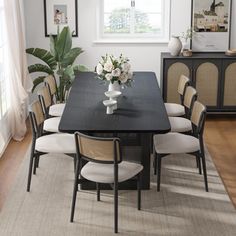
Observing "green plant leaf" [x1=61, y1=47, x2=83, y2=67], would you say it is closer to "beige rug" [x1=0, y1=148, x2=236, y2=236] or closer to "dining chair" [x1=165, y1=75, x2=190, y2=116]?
"dining chair" [x1=165, y1=75, x2=190, y2=116]

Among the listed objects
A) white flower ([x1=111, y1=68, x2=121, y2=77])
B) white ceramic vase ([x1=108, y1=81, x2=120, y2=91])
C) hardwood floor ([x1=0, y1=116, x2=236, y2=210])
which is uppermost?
white flower ([x1=111, y1=68, x2=121, y2=77])

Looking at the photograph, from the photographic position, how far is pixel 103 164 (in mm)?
4445

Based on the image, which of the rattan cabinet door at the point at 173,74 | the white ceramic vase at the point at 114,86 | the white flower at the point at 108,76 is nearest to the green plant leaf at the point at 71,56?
the rattan cabinet door at the point at 173,74

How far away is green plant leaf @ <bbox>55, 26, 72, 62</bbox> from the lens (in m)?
6.87

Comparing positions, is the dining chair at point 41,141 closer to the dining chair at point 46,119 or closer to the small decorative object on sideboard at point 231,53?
the dining chair at point 46,119

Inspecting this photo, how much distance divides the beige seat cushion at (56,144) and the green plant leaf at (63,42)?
2.00 meters

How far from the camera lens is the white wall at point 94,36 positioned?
23.8 feet

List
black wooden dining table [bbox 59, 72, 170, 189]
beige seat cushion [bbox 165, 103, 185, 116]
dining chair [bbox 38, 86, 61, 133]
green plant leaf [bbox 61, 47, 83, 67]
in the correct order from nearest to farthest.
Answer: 1. black wooden dining table [bbox 59, 72, 170, 189]
2. dining chair [bbox 38, 86, 61, 133]
3. beige seat cushion [bbox 165, 103, 185, 116]
4. green plant leaf [bbox 61, 47, 83, 67]

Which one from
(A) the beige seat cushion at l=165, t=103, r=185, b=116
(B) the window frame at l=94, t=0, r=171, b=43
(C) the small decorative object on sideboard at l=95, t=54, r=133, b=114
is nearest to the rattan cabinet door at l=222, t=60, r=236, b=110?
(B) the window frame at l=94, t=0, r=171, b=43

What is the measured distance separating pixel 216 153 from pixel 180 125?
2.39 feet

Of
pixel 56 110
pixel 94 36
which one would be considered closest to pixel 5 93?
pixel 56 110

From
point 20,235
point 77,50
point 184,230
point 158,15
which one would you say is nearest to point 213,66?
point 158,15

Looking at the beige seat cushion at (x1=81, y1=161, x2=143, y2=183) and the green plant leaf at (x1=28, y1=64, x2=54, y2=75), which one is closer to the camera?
the beige seat cushion at (x1=81, y1=161, x2=143, y2=183)

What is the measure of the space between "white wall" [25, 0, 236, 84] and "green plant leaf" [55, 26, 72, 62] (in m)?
0.48
